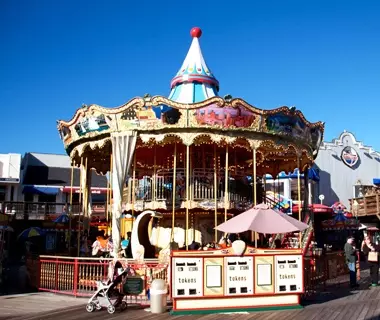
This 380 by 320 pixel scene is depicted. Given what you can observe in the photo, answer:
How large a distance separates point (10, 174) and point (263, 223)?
31.1 meters

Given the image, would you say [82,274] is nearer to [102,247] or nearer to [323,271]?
[102,247]

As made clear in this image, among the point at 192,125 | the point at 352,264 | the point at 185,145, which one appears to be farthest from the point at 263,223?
the point at 185,145

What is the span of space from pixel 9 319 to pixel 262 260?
5.26 metres

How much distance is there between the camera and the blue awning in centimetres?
3659

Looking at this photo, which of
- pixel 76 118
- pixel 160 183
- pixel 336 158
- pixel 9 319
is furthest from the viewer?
pixel 336 158

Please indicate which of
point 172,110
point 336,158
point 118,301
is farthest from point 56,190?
point 118,301

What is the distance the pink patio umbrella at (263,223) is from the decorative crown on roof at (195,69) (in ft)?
31.4

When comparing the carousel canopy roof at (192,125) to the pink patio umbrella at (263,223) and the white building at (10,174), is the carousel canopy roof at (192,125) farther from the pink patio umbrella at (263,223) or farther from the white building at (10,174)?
the white building at (10,174)

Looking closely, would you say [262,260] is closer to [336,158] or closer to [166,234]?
[166,234]

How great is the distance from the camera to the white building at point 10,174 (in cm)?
3654

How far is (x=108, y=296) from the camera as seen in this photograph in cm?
973

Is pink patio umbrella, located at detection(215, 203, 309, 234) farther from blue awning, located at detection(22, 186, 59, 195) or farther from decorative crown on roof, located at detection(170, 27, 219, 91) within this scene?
blue awning, located at detection(22, 186, 59, 195)

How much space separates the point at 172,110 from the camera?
49.3 feet

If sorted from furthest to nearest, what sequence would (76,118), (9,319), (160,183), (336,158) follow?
(336,158)
(160,183)
(76,118)
(9,319)
